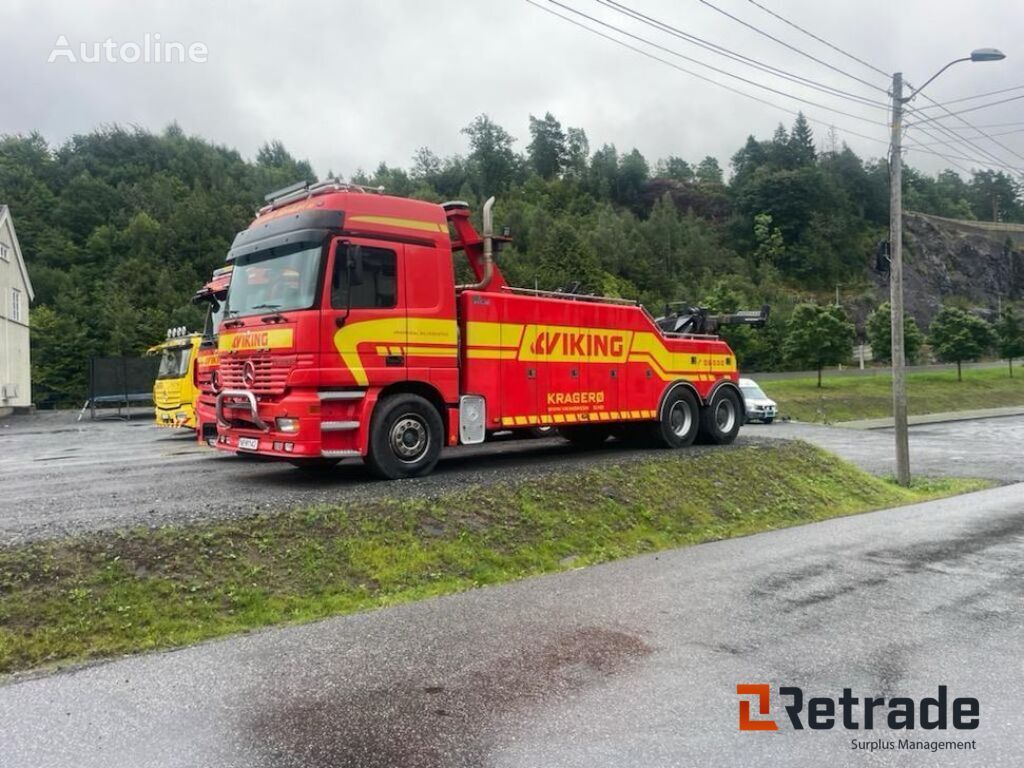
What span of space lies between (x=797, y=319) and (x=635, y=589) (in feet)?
152

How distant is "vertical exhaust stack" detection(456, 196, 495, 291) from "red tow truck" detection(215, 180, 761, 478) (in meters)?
0.03

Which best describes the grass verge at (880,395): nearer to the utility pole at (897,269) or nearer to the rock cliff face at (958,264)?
the utility pole at (897,269)

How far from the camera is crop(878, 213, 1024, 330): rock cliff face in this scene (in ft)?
347

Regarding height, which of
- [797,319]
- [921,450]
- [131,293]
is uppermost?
[131,293]

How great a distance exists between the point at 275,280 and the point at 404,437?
8.31 ft

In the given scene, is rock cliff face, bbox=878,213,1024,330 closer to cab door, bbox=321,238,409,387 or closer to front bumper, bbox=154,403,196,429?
front bumper, bbox=154,403,196,429

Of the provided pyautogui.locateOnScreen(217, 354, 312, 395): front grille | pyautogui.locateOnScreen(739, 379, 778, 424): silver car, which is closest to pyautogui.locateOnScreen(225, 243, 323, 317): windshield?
pyautogui.locateOnScreen(217, 354, 312, 395): front grille

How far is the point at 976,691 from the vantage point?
16.2 ft

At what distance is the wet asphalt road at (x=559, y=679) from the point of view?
4.04 metres

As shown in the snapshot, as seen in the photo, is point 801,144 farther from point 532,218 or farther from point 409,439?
point 409,439

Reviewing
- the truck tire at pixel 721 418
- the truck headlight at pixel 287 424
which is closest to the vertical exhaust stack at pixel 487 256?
the truck headlight at pixel 287 424

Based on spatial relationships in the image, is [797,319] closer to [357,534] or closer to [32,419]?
[32,419]

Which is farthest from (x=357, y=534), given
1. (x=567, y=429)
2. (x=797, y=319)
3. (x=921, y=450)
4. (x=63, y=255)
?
(x=63, y=255)

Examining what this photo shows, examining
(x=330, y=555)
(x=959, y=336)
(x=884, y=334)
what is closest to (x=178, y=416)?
Answer: (x=330, y=555)
